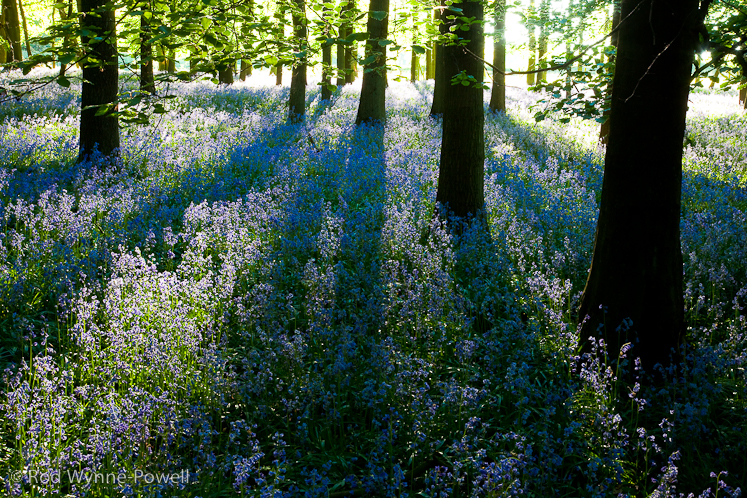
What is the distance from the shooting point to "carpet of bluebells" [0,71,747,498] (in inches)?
119

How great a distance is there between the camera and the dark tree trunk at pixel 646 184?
3857mm

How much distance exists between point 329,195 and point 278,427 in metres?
5.54

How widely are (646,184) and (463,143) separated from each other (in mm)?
3486

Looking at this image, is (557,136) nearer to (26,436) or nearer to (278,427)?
(278,427)

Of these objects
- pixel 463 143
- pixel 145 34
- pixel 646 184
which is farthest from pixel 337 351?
pixel 463 143

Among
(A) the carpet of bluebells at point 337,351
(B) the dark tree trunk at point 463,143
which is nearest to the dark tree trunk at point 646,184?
(A) the carpet of bluebells at point 337,351

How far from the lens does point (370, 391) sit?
363 centimetres

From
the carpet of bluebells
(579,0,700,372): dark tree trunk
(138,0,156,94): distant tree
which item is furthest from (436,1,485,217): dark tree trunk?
(138,0,156,94): distant tree

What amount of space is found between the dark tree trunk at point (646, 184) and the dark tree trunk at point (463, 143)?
3.05 metres

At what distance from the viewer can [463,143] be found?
23.6 ft

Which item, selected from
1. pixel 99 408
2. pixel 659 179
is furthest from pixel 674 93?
pixel 99 408

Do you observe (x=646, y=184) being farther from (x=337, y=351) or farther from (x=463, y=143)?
(x=463, y=143)

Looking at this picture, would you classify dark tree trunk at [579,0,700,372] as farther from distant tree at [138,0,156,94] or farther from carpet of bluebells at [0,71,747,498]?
distant tree at [138,0,156,94]

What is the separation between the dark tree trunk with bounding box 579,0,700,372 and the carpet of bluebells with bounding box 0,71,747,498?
1.06ft
